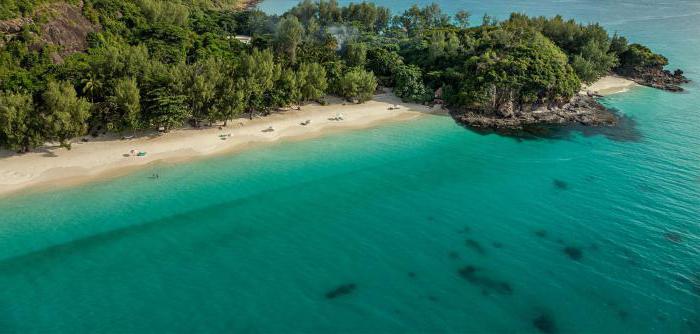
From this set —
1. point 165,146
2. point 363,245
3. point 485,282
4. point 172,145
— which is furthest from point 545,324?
point 165,146

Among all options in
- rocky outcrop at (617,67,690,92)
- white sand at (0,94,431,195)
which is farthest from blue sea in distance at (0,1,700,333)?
rocky outcrop at (617,67,690,92)

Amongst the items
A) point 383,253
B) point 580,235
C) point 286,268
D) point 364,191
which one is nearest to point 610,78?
point 580,235

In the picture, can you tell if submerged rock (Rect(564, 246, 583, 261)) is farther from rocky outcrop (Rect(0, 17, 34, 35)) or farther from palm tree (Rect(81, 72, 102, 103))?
rocky outcrop (Rect(0, 17, 34, 35))

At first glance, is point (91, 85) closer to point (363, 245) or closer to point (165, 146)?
point (165, 146)

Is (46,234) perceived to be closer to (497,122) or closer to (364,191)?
(364,191)

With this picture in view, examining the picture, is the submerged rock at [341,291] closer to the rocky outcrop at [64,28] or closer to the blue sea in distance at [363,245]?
the blue sea in distance at [363,245]

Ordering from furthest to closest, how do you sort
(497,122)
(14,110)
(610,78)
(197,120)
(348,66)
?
(610,78) → (348,66) → (497,122) → (197,120) → (14,110)

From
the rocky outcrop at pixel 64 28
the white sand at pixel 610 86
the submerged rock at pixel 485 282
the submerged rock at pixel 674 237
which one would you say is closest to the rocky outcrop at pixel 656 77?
the white sand at pixel 610 86
